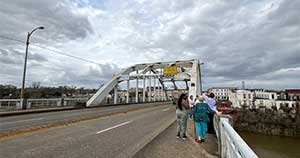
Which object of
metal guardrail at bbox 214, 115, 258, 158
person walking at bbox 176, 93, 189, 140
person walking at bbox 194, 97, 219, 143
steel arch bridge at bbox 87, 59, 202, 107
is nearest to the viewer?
metal guardrail at bbox 214, 115, 258, 158

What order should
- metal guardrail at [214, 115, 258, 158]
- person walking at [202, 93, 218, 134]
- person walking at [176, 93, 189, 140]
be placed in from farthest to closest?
person walking at [202, 93, 218, 134], person walking at [176, 93, 189, 140], metal guardrail at [214, 115, 258, 158]

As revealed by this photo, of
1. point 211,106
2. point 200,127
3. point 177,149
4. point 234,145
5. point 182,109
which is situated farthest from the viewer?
point 211,106

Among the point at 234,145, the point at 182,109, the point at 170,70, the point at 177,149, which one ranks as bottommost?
the point at 177,149

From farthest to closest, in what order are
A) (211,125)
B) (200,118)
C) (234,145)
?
(211,125)
(200,118)
(234,145)

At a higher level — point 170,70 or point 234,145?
point 170,70

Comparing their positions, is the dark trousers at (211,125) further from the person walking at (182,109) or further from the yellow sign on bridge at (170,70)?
the yellow sign on bridge at (170,70)

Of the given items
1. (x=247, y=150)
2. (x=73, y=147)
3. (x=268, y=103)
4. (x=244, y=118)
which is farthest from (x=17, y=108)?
(x=268, y=103)

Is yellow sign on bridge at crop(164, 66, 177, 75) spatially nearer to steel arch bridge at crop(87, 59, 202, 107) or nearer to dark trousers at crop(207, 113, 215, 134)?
steel arch bridge at crop(87, 59, 202, 107)

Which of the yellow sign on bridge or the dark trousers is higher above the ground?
the yellow sign on bridge

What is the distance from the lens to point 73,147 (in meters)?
6.30

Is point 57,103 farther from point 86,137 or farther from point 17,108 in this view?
point 86,137

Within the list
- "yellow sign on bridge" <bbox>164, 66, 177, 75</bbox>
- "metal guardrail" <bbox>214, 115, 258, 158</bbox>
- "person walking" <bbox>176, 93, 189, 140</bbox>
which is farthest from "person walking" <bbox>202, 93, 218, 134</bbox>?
"yellow sign on bridge" <bbox>164, 66, 177, 75</bbox>

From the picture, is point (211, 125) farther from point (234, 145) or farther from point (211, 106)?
point (234, 145)

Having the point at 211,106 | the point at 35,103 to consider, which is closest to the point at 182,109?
the point at 211,106
